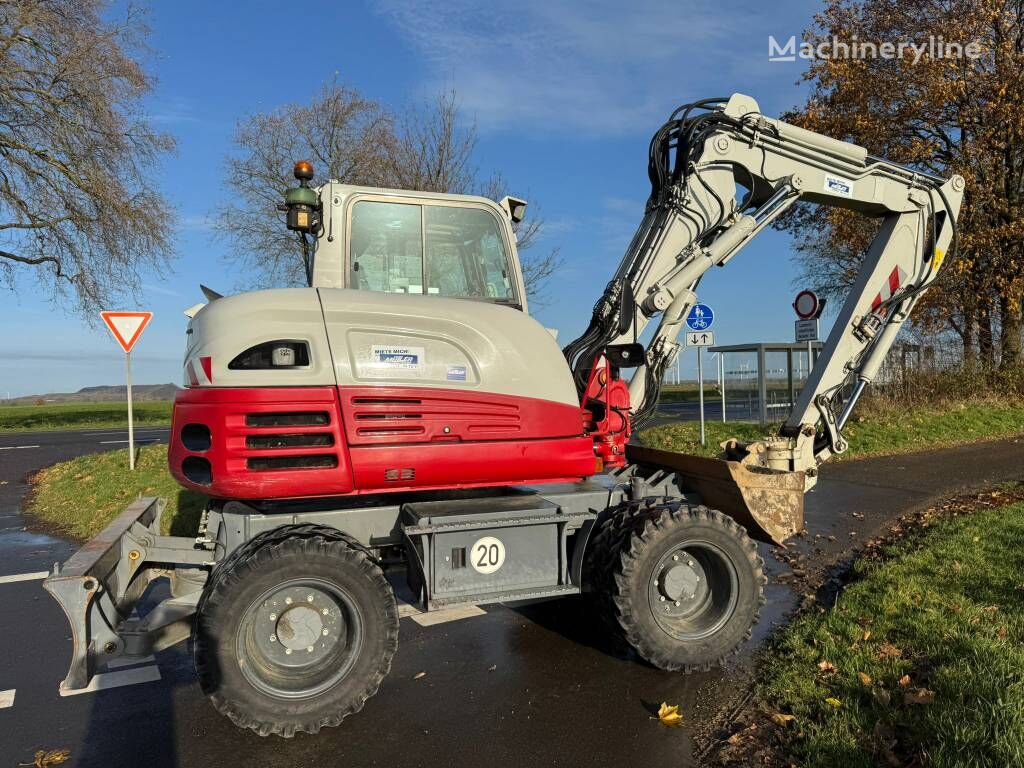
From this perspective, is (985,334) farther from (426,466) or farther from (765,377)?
(426,466)

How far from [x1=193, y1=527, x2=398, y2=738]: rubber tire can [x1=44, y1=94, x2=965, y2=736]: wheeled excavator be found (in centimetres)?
1

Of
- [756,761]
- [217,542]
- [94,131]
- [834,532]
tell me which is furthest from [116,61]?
[756,761]

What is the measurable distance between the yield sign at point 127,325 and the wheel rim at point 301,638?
8760 mm

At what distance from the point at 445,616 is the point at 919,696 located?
3.24 m

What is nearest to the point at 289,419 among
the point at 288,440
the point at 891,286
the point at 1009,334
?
the point at 288,440

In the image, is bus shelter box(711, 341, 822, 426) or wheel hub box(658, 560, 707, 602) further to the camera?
bus shelter box(711, 341, 822, 426)

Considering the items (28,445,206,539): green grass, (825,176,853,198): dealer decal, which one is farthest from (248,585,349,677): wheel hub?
(28,445,206,539): green grass

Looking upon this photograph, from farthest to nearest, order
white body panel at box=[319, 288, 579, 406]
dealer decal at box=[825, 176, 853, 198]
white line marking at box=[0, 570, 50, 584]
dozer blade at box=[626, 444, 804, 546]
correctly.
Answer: white line marking at box=[0, 570, 50, 584] → dealer decal at box=[825, 176, 853, 198] → dozer blade at box=[626, 444, 804, 546] → white body panel at box=[319, 288, 579, 406]

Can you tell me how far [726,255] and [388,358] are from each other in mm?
2910

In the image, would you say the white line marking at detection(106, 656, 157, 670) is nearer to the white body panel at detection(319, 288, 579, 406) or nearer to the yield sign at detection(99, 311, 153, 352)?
the white body panel at detection(319, 288, 579, 406)

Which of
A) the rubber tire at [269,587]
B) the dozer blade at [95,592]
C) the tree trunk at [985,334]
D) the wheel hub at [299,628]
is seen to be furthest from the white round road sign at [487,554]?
the tree trunk at [985,334]

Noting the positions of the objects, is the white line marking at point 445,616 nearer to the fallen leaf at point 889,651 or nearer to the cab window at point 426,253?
the cab window at point 426,253

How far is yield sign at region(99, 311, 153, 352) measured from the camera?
36.0 feet

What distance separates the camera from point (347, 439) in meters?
4.07
